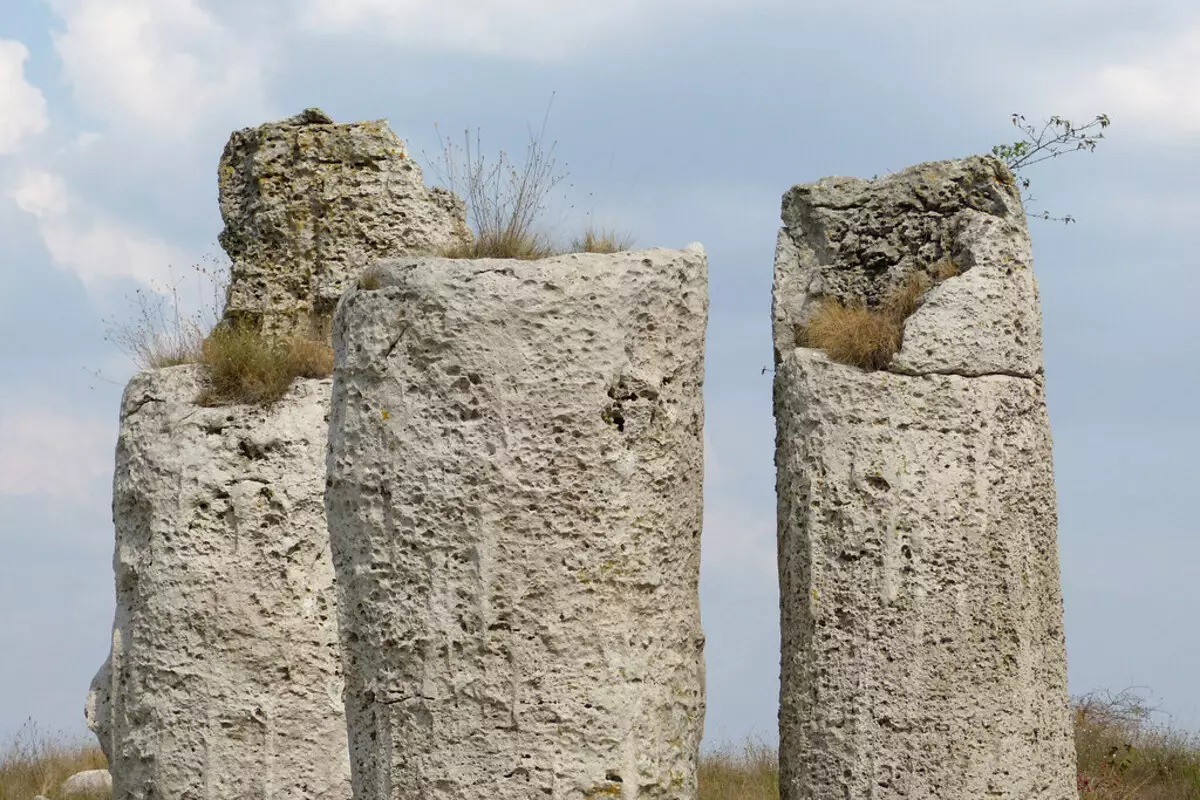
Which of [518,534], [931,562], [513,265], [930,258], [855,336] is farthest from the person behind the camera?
[930,258]

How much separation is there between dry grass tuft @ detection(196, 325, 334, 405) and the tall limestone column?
0.07m

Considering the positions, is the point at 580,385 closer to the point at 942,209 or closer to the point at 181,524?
the point at 942,209

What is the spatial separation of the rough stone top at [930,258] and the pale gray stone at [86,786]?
971 centimetres

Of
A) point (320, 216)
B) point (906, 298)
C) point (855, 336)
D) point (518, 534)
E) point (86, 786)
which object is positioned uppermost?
point (320, 216)

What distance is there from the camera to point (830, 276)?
742 centimetres

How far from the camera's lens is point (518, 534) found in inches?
198

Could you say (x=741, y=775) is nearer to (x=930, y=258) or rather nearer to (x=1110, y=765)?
(x=1110, y=765)

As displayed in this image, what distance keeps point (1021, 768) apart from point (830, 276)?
240 centimetres

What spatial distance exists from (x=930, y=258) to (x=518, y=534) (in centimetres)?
299

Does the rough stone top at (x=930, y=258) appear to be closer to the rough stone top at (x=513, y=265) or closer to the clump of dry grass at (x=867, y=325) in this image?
the clump of dry grass at (x=867, y=325)

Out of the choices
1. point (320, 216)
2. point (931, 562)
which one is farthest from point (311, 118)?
point (931, 562)

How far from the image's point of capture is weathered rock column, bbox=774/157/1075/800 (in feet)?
21.3

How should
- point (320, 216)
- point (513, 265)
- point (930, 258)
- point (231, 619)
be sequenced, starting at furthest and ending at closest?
point (320, 216)
point (231, 619)
point (930, 258)
point (513, 265)

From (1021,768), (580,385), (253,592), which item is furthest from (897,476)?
(253,592)
